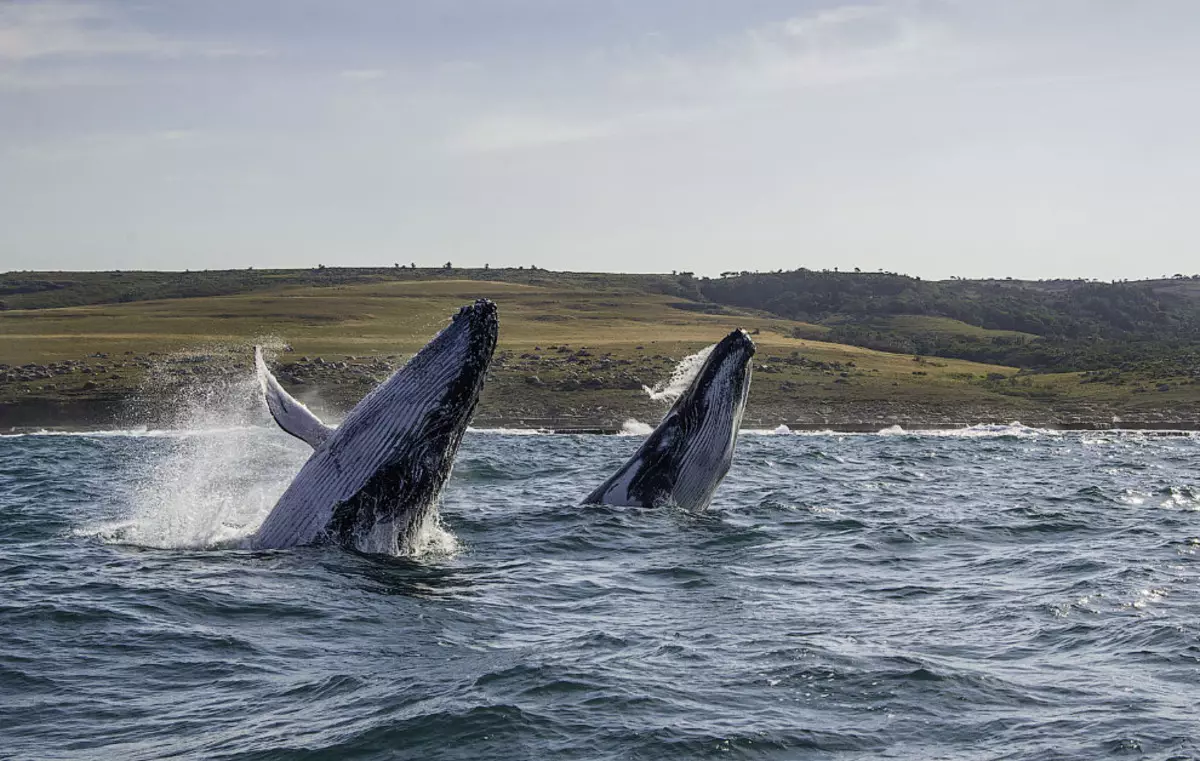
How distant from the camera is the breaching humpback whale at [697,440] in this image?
12344 mm

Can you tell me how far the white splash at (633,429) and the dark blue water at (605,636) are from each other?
58.1 feet

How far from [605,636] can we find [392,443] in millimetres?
2219

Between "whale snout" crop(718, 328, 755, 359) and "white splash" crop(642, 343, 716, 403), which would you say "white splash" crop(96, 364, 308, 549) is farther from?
"whale snout" crop(718, 328, 755, 359)

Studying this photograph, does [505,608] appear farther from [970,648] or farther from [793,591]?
[970,648]

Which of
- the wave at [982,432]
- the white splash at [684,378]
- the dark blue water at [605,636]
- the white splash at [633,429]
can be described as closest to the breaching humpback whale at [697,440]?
the white splash at [684,378]

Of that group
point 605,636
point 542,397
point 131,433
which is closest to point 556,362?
point 542,397

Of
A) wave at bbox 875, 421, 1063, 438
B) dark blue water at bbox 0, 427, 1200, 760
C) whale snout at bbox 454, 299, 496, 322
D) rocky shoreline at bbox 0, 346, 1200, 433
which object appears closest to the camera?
dark blue water at bbox 0, 427, 1200, 760

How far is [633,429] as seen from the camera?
112ft

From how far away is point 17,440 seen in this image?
1112 inches

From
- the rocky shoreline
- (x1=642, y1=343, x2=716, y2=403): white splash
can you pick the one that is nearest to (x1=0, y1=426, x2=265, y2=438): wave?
the rocky shoreline

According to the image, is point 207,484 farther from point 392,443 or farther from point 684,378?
point 392,443

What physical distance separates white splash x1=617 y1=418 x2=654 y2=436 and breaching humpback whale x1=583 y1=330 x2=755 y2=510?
1991 centimetres

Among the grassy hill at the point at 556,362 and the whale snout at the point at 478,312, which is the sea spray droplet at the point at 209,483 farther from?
the grassy hill at the point at 556,362

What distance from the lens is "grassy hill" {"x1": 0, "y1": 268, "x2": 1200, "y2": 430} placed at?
130 ft
